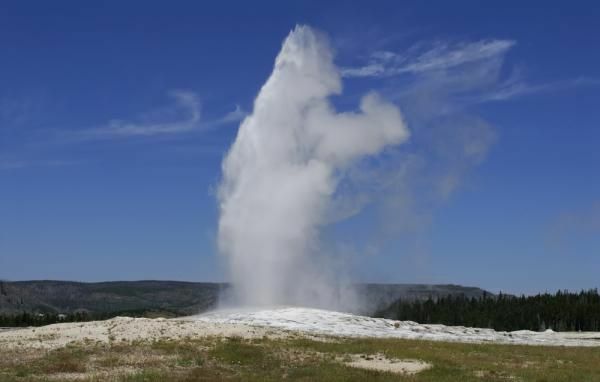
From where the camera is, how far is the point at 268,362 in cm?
3691

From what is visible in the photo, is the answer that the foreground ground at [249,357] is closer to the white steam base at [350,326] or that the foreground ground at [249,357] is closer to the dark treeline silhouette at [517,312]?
the white steam base at [350,326]

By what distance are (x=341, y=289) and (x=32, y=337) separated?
147ft

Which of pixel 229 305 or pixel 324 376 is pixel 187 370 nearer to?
pixel 324 376

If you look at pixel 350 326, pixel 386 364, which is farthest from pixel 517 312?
pixel 386 364

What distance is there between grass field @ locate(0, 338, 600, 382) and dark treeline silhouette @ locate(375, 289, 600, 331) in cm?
8260

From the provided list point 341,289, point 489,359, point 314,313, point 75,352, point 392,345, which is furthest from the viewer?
point 341,289

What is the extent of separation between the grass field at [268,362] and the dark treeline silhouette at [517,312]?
3252 inches

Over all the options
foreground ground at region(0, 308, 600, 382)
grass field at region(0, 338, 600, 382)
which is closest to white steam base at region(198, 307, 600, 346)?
foreground ground at region(0, 308, 600, 382)

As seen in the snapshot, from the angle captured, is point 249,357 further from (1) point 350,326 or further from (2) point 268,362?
(1) point 350,326

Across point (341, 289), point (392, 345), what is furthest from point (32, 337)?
point (341, 289)

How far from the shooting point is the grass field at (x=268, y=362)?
106ft

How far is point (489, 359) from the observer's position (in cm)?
4112

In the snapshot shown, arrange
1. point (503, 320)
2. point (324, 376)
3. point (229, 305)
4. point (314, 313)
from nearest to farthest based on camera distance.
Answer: point (324, 376) → point (314, 313) → point (229, 305) → point (503, 320)

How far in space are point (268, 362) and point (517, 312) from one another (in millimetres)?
105665
